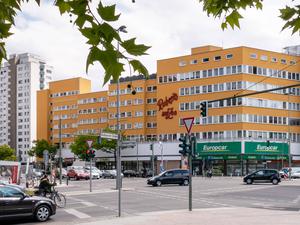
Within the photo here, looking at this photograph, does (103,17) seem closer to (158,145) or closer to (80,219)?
(80,219)

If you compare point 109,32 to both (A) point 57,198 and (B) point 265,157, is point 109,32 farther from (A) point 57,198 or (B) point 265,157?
(B) point 265,157

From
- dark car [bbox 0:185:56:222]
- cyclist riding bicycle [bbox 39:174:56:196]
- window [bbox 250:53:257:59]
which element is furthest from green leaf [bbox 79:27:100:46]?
window [bbox 250:53:257:59]

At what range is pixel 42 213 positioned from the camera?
19.9m

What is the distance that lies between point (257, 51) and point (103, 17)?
8262cm

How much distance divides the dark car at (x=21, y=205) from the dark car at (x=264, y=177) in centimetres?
3413

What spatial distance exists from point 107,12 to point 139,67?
0.45m

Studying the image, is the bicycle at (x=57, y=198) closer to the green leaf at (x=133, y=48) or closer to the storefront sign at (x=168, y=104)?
the green leaf at (x=133, y=48)

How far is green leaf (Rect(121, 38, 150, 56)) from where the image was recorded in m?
3.55

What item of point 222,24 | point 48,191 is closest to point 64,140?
point 48,191

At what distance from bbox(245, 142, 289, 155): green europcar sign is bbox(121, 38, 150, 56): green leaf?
77028 millimetres

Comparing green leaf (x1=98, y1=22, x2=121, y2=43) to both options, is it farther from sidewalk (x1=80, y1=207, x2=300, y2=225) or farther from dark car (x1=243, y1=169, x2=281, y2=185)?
dark car (x1=243, y1=169, x2=281, y2=185)

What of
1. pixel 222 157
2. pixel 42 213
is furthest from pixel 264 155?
pixel 42 213

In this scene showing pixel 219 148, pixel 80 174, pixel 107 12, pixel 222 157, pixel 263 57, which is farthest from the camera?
pixel 263 57

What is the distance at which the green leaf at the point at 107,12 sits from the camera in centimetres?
346
